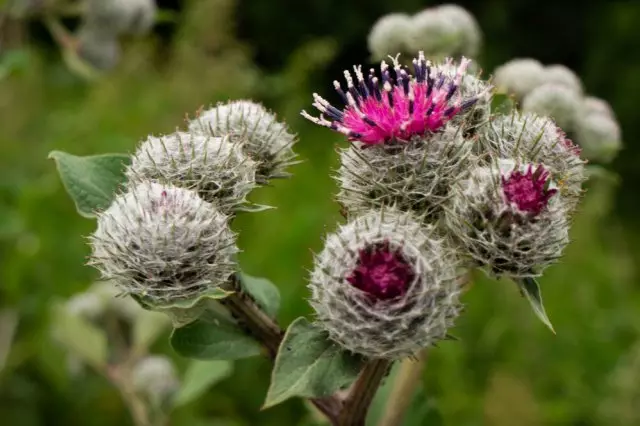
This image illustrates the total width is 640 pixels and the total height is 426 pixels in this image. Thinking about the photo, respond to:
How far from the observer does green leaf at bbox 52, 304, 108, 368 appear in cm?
280

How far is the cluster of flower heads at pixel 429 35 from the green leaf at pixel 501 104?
0.54 meters

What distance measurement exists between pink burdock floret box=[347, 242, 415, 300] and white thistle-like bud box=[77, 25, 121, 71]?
2263 millimetres

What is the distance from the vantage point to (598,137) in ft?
7.73

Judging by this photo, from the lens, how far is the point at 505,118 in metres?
1.78

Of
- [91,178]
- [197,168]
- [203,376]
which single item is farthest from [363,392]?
[203,376]

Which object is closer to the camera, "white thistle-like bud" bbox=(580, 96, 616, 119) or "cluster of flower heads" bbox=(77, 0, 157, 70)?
"white thistle-like bud" bbox=(580, 96, 616, 119)

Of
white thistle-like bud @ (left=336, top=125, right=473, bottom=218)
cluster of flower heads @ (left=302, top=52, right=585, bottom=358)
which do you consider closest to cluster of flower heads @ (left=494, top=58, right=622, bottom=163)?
cluster of flower heads @ (left=302, top=52, right=585, bottom=358)

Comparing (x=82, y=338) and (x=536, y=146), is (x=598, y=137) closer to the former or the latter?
(x=536, y=146)

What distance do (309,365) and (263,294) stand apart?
1.43ft

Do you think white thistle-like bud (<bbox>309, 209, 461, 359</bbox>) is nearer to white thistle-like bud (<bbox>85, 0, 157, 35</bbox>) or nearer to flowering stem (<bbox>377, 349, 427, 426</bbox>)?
flowering stem (<bbox>377, 349, 427, 426</bbox>)

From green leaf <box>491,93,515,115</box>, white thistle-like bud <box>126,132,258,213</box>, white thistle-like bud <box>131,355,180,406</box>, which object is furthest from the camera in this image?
white thistle-like bud <box>131,355,180,406</box>

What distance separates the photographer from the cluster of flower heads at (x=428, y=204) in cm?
147

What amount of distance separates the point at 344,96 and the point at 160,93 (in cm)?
644

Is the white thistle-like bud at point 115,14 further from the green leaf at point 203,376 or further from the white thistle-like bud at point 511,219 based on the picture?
the white thistle-like bud at point 511,219
